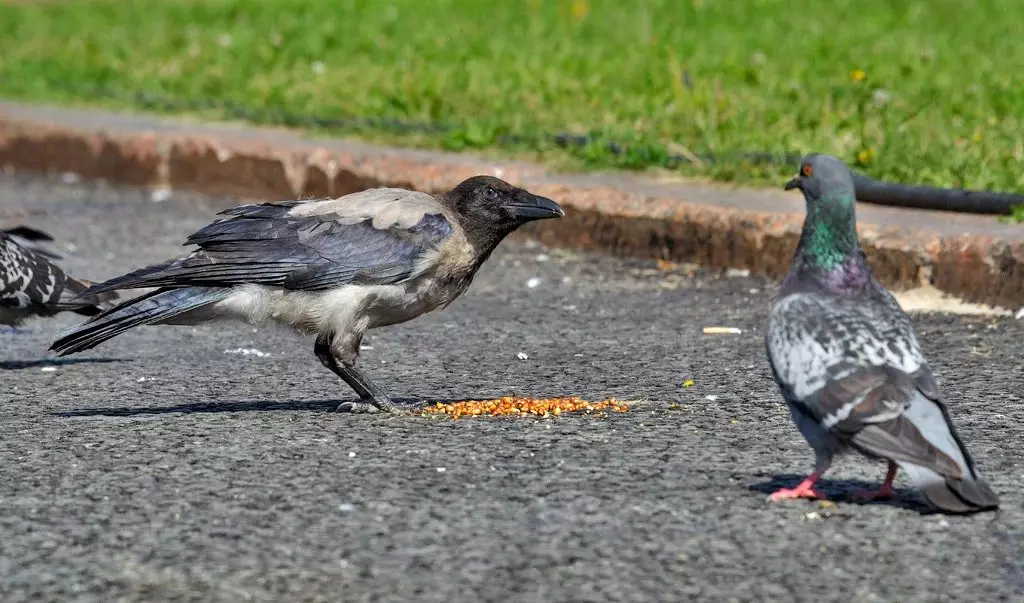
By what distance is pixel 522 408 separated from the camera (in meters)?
5.11

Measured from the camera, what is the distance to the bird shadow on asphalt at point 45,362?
6.09 meters

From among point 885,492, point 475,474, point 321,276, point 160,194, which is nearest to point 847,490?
point 885,492

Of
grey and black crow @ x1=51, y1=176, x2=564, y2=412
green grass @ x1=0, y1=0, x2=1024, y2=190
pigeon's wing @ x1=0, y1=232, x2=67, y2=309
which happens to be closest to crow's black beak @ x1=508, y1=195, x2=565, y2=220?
grey and black crow @ x1=51, y1=176, x2=564, y2=412

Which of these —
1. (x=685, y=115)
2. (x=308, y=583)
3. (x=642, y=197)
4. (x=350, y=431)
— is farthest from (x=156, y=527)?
(x=685, y=115)

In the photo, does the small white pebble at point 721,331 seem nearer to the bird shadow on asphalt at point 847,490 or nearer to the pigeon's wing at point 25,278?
the bird shadow on asphalt at point 847,490

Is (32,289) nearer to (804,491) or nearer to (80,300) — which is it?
(80,300)

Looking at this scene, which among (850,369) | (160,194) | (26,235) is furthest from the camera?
(160,194)

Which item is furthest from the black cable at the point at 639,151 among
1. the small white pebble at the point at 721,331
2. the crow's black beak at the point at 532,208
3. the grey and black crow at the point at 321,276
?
the grey and black crow at the point at 321,276

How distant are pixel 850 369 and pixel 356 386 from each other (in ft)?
5.94

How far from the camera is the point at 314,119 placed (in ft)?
35.2

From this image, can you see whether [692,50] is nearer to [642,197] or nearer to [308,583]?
[642,197]

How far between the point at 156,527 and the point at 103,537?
0.13 m

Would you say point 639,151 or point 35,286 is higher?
point 639,151

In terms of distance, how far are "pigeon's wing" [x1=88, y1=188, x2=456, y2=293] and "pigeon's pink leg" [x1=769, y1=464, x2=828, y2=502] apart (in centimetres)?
150
